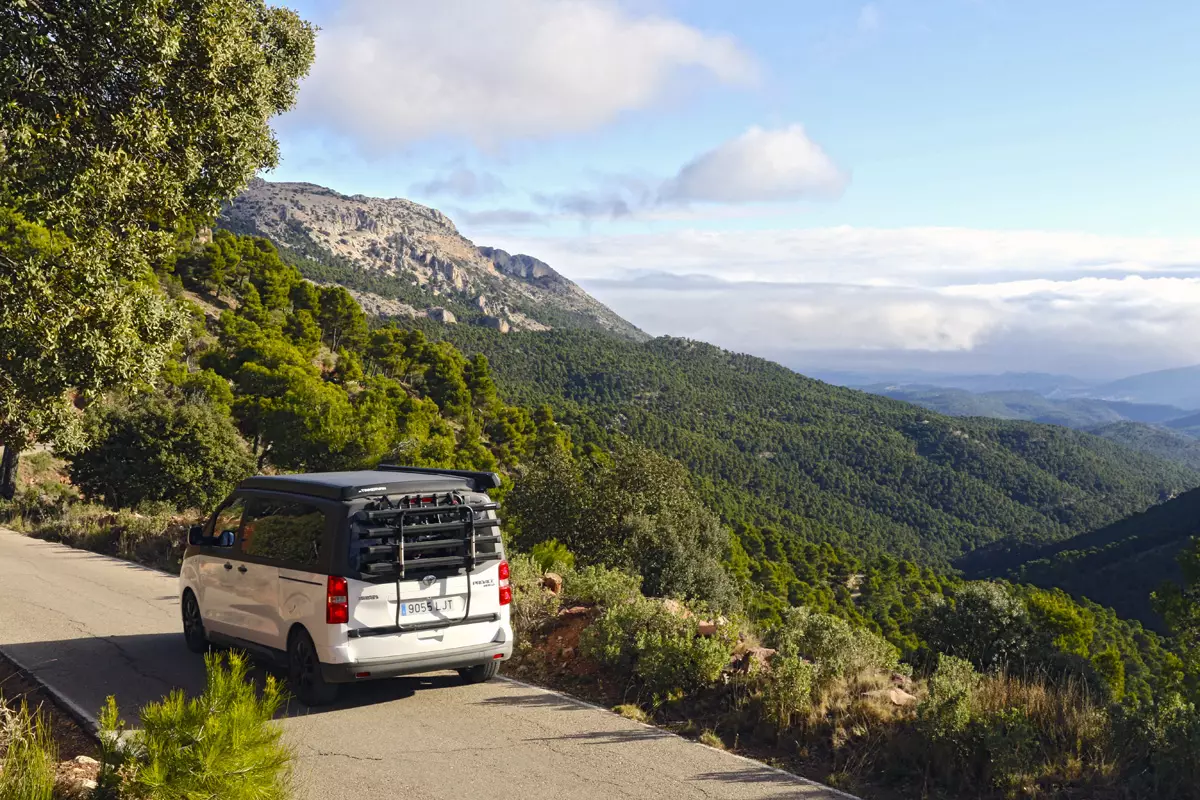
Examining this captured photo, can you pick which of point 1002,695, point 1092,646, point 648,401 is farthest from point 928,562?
point 1002,695

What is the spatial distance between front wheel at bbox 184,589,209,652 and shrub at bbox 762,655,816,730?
5.70m

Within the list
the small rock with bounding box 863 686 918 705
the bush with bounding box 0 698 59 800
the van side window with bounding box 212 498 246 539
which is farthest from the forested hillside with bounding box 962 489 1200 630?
the bush with bounding box 0 698 59 800

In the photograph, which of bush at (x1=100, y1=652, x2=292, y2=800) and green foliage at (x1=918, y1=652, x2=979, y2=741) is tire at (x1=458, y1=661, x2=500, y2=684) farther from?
green foliage at (x1=918, y1=652, x2=979, y2=741)

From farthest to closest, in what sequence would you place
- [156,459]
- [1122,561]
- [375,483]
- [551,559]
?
[1122,561] → [156,459] → [551,559] → [375,483]

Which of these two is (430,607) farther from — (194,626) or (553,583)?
(553,583)

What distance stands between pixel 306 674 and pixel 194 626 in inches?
99.9

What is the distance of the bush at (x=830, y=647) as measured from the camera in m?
6.98

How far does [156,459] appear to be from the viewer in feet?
97.5

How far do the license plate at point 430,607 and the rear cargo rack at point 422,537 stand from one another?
22 cm

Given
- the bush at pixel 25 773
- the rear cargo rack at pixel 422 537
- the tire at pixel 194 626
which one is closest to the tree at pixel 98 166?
the tire at pixel 194 626

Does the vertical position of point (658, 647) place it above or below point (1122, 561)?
above

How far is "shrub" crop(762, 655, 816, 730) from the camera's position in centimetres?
643

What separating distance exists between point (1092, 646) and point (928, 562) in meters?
84.2

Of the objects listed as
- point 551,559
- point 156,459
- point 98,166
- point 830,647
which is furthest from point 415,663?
point 156,459
